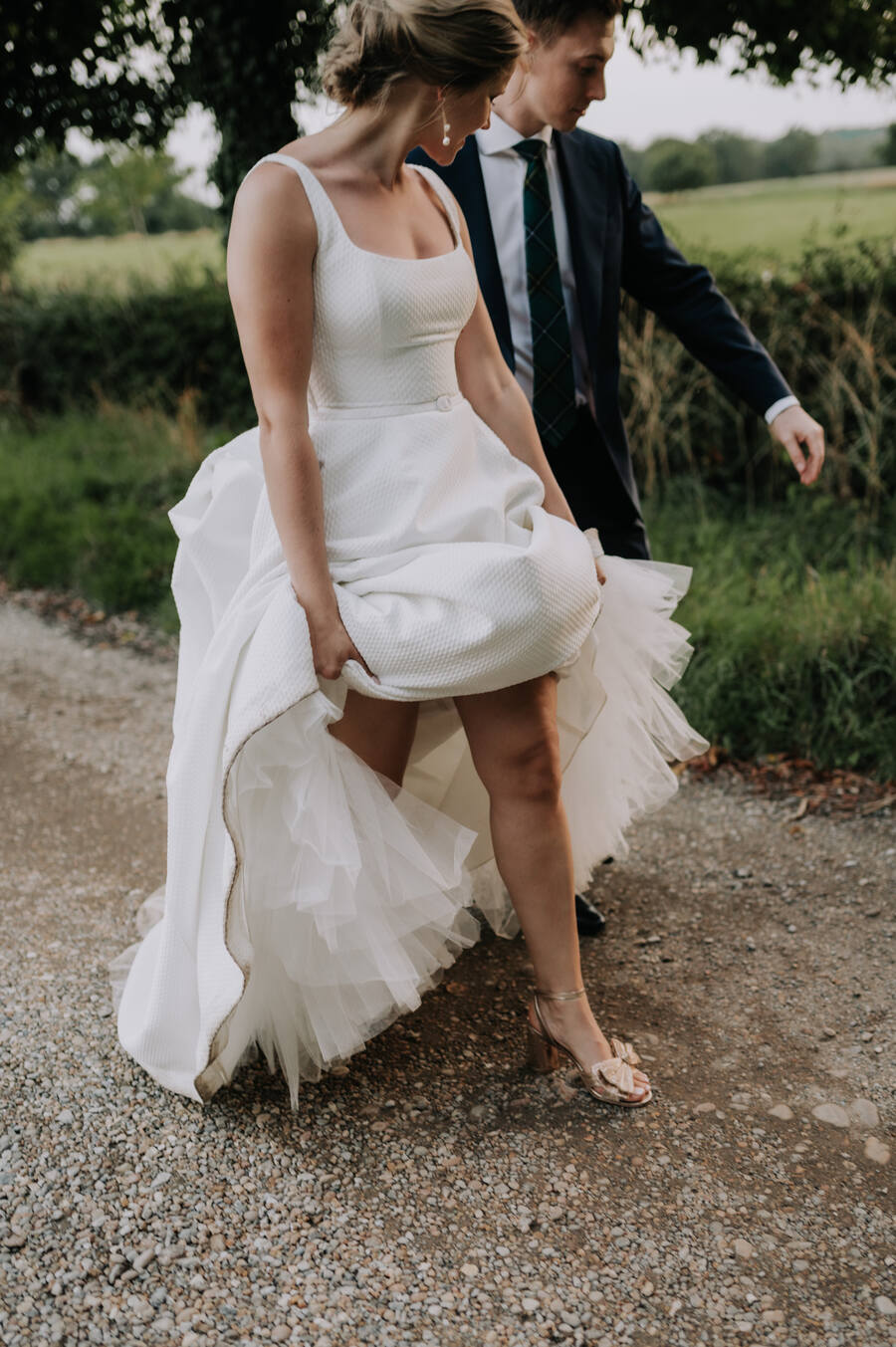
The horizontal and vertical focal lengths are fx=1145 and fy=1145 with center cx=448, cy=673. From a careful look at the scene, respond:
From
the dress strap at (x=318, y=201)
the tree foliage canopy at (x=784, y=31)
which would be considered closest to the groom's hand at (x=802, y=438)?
the dress strap at (x=318, y=201)

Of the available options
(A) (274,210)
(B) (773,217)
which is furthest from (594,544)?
(B) (773,217)

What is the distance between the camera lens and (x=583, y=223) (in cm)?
283

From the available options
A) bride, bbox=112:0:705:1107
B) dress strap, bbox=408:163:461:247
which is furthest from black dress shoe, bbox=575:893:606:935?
dress strap, bbox=408:163:461:247

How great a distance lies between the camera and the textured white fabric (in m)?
2.77

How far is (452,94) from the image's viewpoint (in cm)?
211

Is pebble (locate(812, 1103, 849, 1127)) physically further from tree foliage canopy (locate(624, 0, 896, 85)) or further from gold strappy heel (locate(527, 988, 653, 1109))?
tree foliage canopy (locate(624, 0, 896, 85))

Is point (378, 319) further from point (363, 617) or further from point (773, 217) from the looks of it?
point (773, 217)

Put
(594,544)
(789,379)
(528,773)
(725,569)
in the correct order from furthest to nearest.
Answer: (789,379)
(725,569)
(594,544)
(528,773)

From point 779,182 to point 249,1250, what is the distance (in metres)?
9.21

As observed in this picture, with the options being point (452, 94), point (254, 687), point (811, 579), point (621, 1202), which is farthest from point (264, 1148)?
point (811, 579)

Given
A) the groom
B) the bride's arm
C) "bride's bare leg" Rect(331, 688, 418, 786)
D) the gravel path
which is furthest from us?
the groom

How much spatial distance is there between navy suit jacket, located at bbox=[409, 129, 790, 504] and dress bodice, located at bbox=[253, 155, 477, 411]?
0.49 metres

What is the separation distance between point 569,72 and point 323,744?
1.61m

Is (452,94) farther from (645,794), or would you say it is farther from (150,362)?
(150,362)
